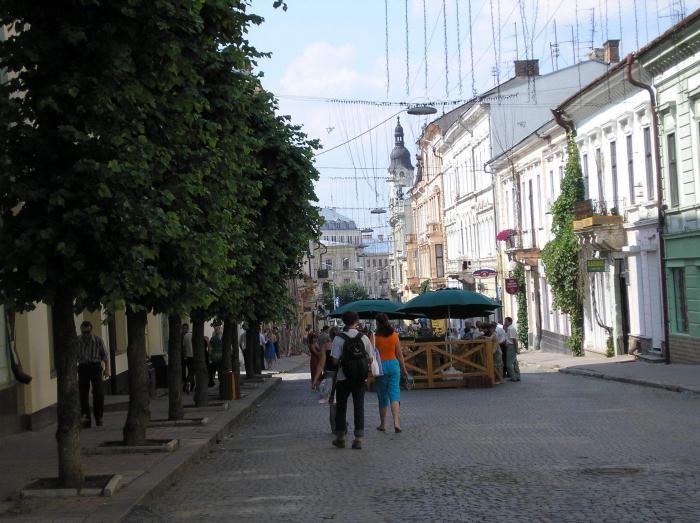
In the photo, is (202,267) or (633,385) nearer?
(202,267)

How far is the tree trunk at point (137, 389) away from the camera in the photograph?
1331 cm

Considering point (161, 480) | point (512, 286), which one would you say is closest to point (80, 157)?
point (161, 480)

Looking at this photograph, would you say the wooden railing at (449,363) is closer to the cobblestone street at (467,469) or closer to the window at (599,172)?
the cobblestone street at (467,469)

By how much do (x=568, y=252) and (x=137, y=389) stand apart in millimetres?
25765

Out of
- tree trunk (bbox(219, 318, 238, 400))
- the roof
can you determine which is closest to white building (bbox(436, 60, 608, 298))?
tree trunk (bbox(219, 318, 238, 400))

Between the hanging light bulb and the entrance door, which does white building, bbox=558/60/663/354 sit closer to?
the entrance door

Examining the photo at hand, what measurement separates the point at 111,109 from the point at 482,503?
15.3 feet

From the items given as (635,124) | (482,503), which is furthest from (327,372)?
(635,124)

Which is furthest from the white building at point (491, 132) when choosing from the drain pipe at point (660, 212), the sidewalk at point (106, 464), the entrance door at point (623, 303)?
the sidewalk at point (106, 464)

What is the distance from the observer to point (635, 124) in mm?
31469

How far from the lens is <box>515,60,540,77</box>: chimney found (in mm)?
56125

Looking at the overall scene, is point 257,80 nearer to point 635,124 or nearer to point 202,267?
point 202,267

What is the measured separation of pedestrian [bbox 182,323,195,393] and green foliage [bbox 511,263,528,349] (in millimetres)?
21846

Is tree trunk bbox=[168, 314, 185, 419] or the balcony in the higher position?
the balcony
